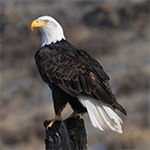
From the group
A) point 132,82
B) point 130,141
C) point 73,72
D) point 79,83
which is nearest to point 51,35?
point 73,72

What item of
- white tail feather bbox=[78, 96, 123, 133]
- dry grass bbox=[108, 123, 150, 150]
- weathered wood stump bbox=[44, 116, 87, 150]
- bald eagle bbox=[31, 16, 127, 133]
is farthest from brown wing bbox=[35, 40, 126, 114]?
dry grass bbox=[108, 123, 150, 150]

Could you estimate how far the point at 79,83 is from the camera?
4.34m

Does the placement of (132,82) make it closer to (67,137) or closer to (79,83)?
(79,83)

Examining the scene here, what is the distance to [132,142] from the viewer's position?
8219 mm

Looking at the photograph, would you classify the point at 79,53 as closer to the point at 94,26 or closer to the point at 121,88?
the point at 121,88

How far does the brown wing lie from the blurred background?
161 inches

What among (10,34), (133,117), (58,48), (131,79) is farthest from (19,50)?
(58,48)

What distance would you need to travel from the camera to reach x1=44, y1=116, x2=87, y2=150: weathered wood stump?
364 centimetres

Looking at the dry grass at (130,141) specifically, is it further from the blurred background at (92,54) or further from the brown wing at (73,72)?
the brown wing at (73,72)

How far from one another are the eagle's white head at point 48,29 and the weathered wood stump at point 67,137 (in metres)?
1.59

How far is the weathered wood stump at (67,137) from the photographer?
3.64 m

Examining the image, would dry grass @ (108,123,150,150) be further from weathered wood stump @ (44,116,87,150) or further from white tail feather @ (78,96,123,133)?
weathered wood stump @ (44,116,87,150)

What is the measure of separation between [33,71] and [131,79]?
195 inches

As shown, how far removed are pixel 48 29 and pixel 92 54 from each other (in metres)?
11.8
